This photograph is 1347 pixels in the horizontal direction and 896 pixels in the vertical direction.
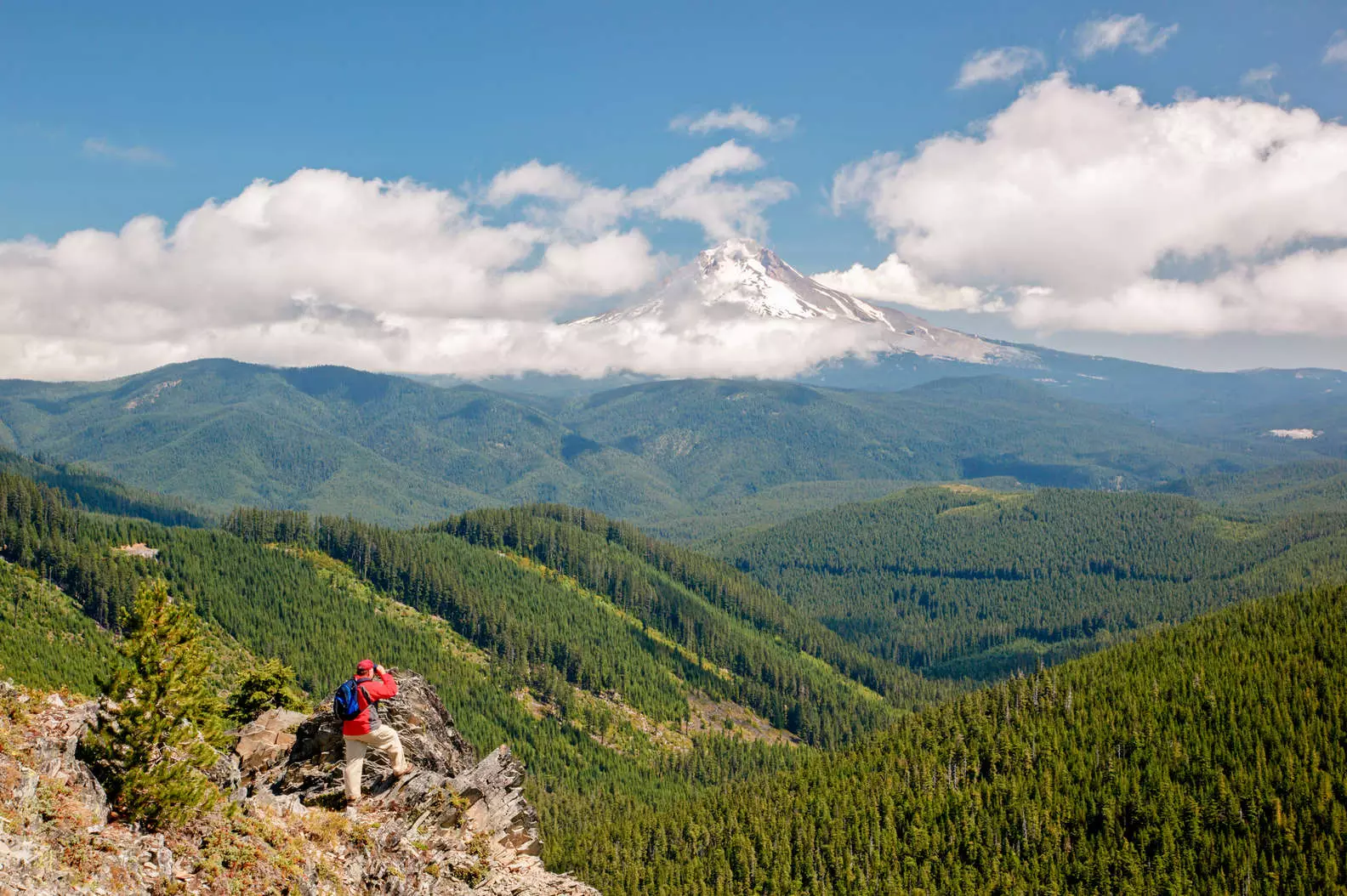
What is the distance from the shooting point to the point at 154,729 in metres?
37.8

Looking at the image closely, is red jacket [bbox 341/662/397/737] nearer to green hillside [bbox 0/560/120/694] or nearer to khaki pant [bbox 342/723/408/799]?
khaki pant [bbox 342/723/408/799]

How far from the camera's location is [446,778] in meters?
56.8

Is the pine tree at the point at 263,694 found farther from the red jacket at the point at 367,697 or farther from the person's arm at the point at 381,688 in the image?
the person's arm at the point at 381,688

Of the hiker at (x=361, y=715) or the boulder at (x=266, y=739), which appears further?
the boulder at (x=266, y=739)

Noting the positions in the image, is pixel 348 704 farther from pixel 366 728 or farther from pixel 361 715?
pixel 366 728

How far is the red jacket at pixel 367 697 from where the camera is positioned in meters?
46.2

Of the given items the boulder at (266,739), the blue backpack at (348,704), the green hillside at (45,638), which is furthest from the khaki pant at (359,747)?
the green hillside at (45,638)

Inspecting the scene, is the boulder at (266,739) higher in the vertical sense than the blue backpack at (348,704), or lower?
lower

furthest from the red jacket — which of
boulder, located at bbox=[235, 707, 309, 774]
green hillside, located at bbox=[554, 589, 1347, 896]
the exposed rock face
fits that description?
green hillside, located at bbox=[554, 589, 1347, 896]

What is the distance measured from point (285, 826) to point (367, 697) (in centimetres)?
696

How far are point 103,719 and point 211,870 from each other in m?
8.10

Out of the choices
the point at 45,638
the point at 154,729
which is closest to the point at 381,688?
the point at 154,729

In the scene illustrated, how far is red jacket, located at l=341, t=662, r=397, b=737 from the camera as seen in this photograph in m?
46.2

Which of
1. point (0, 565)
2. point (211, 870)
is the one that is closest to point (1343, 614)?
point (211, 870)
